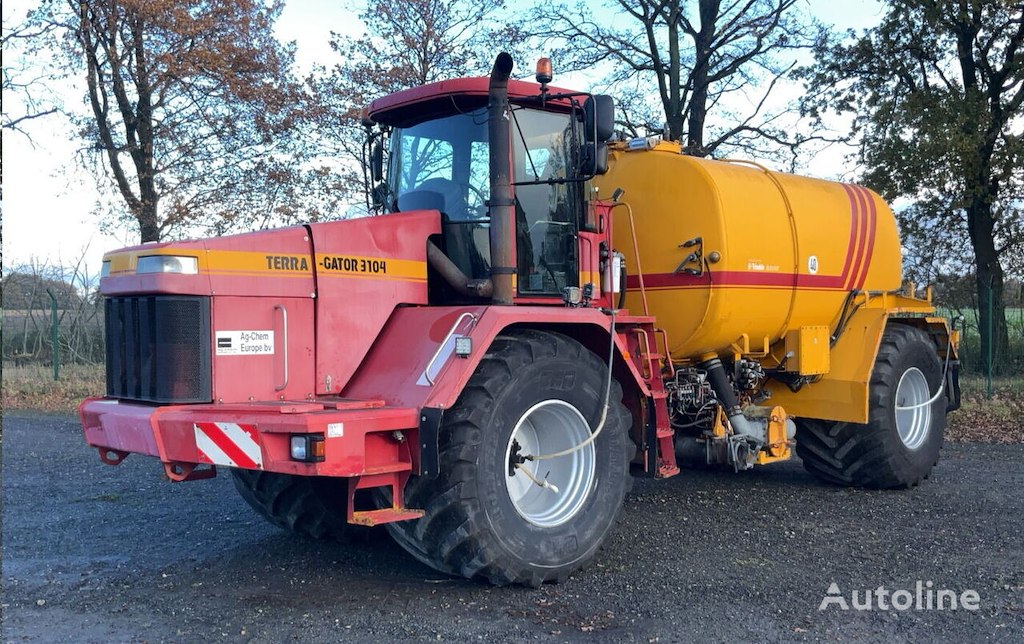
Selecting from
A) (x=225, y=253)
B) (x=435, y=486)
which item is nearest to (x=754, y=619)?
(x=435, y=486)

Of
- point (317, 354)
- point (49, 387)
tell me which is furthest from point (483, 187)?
point (49, 387)

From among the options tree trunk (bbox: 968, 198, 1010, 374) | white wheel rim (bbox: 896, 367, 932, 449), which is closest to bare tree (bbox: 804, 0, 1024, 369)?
tree trunk (bbox: 968, 198, 1010, 374)

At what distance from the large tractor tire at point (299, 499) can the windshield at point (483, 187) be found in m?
1.68

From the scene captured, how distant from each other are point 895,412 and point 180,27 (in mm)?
13775

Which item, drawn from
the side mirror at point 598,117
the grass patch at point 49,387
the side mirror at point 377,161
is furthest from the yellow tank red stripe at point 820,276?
the grass patch at point 49,387

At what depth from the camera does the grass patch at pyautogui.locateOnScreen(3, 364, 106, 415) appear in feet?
50.5

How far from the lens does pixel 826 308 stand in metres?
7.85

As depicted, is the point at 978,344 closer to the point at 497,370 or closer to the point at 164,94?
the point at 497,370

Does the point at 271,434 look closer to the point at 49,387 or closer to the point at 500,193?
the point at 500,193

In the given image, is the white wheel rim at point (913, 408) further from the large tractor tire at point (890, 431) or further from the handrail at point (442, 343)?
the handrail at point (442, 343)

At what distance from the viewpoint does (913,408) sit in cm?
836

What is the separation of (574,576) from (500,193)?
7.52 ft

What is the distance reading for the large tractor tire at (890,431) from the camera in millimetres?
7812

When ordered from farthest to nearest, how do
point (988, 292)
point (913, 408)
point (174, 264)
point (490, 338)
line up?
point (988, 292) < point (913, 408) < point (490, 338) < point (174, 264)
